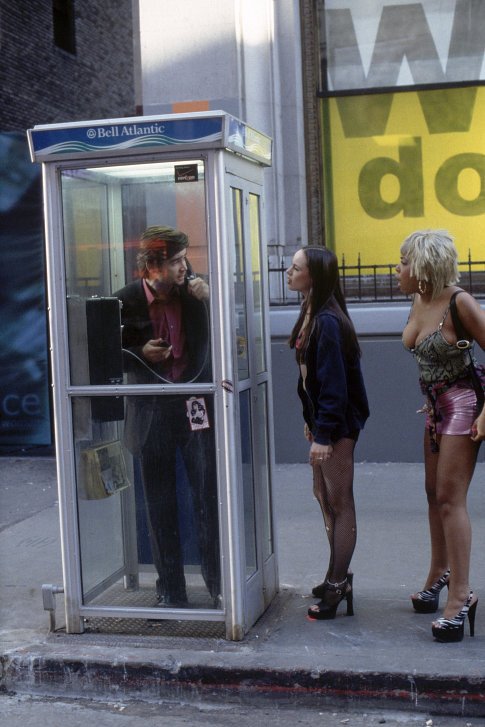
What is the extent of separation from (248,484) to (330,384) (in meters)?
0.68

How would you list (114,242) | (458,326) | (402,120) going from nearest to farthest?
(458,326), (114,242), (402,120)

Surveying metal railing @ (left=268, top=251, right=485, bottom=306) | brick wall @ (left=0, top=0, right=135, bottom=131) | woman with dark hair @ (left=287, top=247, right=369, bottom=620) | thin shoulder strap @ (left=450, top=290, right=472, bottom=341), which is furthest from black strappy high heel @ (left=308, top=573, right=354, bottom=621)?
brick wall @ (left=0, top=0, right=135, bottom=131)

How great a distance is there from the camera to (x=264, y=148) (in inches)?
203

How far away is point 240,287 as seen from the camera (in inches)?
193

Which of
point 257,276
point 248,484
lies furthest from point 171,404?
point 257,276

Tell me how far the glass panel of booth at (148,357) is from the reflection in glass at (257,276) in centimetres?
48

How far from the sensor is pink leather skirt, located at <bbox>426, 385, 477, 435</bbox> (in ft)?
15.0

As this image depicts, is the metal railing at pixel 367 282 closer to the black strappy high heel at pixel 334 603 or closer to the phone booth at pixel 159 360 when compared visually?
the phone booth at pixel 159 360

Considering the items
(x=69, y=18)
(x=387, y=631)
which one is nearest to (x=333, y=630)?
(x=387, y=631)

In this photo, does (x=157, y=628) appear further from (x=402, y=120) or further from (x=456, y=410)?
(x=402, y=120)

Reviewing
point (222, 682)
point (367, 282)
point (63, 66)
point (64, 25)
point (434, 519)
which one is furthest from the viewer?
point (64, 25)

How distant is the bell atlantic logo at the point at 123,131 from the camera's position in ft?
14.8

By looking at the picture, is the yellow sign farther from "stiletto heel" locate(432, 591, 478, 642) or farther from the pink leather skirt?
"stiletto heel" locate(432, 591, 478, 642)

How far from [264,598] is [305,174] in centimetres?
563
